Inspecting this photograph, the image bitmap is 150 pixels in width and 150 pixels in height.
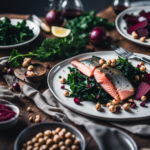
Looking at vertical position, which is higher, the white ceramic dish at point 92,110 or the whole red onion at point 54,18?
the whole red onion at point 54,18

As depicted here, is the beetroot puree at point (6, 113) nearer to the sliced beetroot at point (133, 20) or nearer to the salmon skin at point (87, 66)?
the salmon skin at point (87, 66)

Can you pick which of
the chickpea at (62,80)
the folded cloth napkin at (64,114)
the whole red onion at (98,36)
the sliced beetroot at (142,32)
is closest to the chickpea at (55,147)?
the folded cloth napkin at (64,114)

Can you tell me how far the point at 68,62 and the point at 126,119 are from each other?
1278mm

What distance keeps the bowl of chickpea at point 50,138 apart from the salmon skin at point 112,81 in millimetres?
749

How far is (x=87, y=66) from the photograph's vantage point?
260 cm

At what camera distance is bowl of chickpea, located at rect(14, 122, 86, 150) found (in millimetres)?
1583

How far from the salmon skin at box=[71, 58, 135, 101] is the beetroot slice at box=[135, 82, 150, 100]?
7cm

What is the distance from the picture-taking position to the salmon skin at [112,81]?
2.24 metres

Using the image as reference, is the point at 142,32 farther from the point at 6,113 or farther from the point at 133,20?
the point at 6,113

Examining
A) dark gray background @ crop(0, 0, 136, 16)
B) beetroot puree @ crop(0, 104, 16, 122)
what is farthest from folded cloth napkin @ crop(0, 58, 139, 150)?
dark gray background @ crop(0, 0, 136, 16)

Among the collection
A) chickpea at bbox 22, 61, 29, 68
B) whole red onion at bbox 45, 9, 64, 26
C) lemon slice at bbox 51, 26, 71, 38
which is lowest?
chickpea at bbox 22, 61, 29, 68

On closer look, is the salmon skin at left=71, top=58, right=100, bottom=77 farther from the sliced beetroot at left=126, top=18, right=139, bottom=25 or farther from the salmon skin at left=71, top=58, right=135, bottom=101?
the sliced beetroot at left=126, top=18, right=139, bottom=25

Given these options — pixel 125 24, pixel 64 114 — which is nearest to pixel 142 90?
pixel 64 114

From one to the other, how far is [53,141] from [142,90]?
118cm
